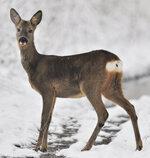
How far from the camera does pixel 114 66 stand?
30.3ft

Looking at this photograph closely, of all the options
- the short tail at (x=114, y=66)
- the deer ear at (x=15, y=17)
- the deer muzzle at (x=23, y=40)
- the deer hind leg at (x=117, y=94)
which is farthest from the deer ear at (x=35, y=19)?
the deer hind leg at (x=117, y=94)

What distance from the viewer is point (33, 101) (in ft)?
45.8

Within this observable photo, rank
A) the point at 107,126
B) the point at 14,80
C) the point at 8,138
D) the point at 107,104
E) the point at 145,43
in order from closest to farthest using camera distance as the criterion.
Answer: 1. the point at 8,138
2. the point at 107,126
3. the point at 107,104
4. the point at 14,80
5. the point at 145,43

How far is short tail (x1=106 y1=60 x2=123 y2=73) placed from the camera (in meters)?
9.22

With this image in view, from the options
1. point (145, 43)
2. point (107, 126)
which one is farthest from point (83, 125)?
point (145, 43)

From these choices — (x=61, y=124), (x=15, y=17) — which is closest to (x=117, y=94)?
(x=15, y=17)

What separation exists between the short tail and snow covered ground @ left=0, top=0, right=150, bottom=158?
1.23 meters

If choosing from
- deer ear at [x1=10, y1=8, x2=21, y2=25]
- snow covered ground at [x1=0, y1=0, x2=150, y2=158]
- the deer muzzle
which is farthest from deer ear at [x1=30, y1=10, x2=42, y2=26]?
snow covered ground at [x1=0, y1=0, x2=150, y2=158]

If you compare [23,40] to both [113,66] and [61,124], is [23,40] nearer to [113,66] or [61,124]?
[113,66]

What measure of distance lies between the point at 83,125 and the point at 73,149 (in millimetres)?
2508

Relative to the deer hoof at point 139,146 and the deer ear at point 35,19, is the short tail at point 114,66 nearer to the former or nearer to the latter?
→ the deer hoof at point 139,146

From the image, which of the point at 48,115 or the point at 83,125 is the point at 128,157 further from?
the point at 83,125

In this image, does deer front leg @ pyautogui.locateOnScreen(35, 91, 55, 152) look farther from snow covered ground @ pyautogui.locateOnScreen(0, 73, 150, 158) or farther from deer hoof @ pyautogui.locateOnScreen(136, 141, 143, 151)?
deer hoof @ pyautogui.locateOnScreen(136, 141, 143, 151)

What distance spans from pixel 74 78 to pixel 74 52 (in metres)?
9.00
